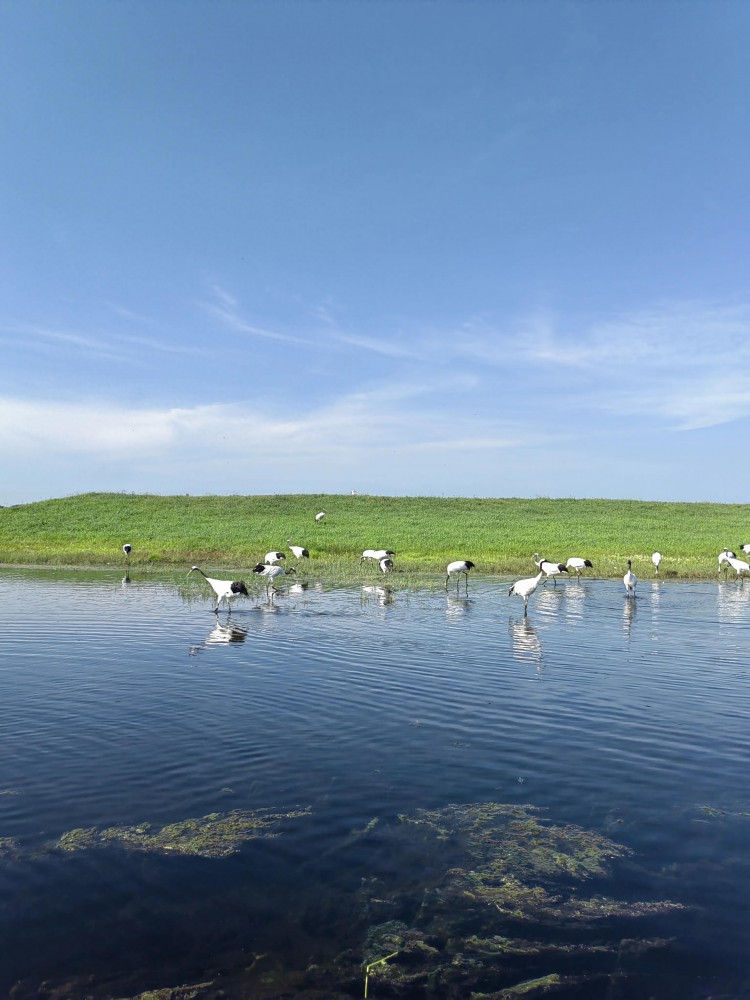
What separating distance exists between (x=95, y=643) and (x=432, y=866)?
14.8 meters

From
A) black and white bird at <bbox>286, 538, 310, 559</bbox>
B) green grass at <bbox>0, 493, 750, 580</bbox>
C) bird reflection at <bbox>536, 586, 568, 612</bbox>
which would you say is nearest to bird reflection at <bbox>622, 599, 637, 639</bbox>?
bird reflection at <bbox>536, 586, 568, 612</bbox>

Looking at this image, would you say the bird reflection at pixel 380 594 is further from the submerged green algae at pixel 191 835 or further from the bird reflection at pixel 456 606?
the submerged green algae at pixel 191 835

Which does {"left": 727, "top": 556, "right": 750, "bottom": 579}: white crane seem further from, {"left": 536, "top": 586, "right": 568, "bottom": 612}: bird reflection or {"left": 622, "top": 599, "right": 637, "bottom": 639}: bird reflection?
{"left": 622, "top": 599, "right": 637, "bottom": 639}: bird reflection

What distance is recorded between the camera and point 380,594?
1310 inches

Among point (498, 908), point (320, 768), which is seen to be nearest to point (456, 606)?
point (320, 768)

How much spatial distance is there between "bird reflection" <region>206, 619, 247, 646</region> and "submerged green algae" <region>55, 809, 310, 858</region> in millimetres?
11638

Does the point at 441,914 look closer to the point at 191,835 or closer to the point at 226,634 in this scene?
the point at 191,835

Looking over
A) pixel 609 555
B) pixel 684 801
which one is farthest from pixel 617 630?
pixel 609 555

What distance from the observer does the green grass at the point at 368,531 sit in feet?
165

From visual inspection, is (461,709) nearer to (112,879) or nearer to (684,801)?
(684,801)

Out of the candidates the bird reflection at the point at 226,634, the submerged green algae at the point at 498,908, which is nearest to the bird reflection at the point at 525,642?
the bird reflection at the point at 226,634

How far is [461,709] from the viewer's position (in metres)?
14.7

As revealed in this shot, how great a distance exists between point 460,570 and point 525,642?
16.9 m

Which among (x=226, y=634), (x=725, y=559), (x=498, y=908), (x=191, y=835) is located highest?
(x=725, y=559)
